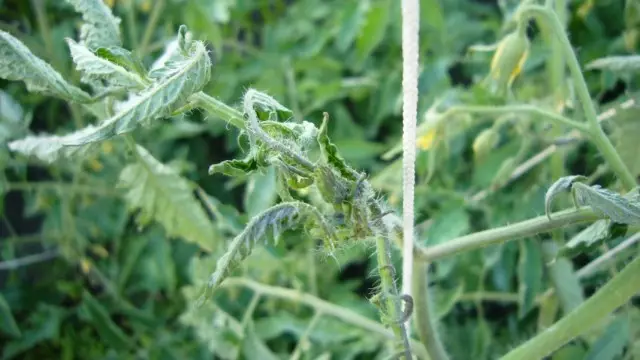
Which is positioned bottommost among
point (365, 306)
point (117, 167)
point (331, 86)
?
point (365, 306)

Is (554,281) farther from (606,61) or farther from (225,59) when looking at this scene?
(225,59)

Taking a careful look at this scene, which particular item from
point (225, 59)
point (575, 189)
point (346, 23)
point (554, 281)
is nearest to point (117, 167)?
point (225, 59)

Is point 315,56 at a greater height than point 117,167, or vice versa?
point 315,56

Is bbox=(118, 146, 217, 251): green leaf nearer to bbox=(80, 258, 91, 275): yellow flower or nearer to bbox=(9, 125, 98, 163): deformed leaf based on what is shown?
bbox=(9, 125, 98, 163): deformed leaf

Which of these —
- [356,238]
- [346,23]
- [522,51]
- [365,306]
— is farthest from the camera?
[346,23]

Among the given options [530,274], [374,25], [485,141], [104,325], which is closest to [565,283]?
[530,274]

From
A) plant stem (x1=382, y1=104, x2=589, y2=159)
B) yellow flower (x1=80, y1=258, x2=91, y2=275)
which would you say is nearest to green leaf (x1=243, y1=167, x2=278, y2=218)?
plant stem (x1=382, y1=104, x2=589, y2=159)

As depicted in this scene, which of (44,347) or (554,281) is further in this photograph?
(44,347)

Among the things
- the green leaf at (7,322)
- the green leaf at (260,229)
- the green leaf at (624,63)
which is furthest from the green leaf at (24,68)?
the green leaf at (7,322)
